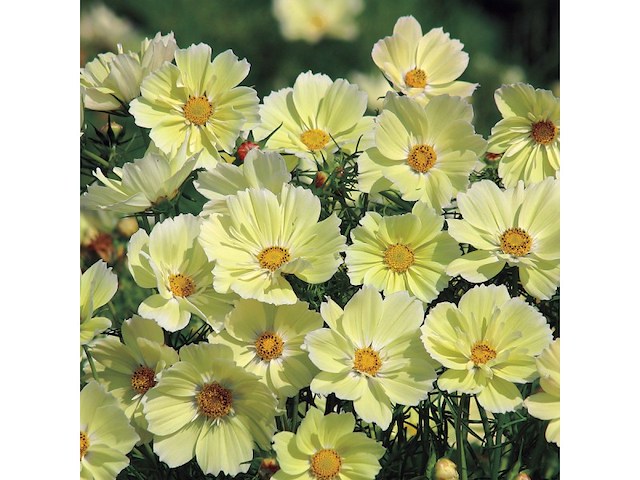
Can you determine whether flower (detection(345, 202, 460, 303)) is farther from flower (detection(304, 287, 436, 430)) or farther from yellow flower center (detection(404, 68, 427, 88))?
yellow flower center (detection(404, 68, 427, 88))

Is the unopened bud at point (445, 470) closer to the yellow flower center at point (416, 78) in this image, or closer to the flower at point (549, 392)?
the flower at point (549, 392)

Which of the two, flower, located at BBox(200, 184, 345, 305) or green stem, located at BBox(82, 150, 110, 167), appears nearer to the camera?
flower, located at BBox(200, 184, 345, 305)

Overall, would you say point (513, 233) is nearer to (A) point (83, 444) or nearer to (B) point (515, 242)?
(B) point (515, 242)

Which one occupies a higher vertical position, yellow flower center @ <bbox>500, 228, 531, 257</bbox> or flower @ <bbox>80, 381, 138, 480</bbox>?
yellow flower center @ <bbox>500, 228, 531, 257</bbox>

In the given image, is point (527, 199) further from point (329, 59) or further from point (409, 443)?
point (329, 59)

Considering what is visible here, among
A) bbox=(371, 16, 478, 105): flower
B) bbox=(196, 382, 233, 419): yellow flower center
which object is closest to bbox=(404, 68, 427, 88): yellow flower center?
→ bbox=(371, 16, 478, 105): flower

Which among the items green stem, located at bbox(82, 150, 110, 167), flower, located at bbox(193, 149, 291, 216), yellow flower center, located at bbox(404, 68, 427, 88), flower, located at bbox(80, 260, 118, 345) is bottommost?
flower, located at bbox(80, 260, 118, 345)

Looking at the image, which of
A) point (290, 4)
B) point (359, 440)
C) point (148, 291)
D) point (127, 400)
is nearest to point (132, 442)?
point (127, 400)
